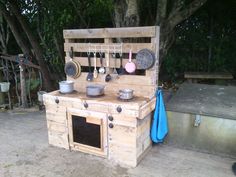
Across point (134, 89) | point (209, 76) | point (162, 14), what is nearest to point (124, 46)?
point (134, 89)

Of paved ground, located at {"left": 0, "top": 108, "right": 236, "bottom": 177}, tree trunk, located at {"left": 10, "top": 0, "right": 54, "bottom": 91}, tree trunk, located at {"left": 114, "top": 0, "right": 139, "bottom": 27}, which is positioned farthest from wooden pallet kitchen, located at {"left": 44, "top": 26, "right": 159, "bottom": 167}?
Answer: tree trunk, located at {"left": 10, "top": 0, "right": 54, "bottom": 91}

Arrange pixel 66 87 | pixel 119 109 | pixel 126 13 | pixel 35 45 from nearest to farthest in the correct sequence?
pixel 119 109, pixel 66 87, pixel 126 13, pixel 35 45

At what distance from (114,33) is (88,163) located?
1.43m

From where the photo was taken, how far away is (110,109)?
93.9 inches

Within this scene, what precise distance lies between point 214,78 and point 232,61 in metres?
0.92

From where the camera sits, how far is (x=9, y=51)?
608 centimetres

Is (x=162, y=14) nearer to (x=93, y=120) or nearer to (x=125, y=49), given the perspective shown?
(x=125, y=49)

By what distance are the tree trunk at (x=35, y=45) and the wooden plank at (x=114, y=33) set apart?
2049 mm

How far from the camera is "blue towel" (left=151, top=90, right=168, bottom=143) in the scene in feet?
8.74

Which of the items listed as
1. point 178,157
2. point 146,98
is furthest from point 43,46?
point 178,157

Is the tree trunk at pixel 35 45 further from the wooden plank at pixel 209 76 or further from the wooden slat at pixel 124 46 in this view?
the wooden plank at pixel 209 76

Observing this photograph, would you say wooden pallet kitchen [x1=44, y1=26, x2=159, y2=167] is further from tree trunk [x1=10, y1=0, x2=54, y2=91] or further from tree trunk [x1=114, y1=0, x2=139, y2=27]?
tree trunk [x1=10, y1=0, x2=54, y2=91]

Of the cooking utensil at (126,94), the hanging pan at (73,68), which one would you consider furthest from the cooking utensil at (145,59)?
the hanging pan at (73,68)

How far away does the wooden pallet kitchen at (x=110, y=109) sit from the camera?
238 cm
